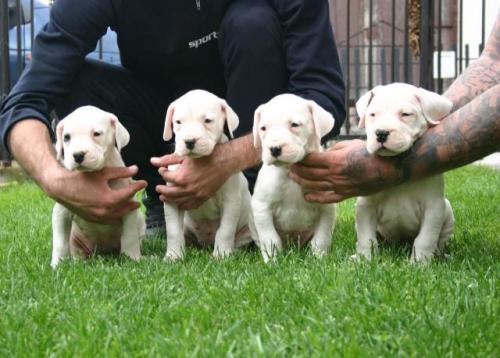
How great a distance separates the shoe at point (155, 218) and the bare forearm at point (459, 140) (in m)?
1.89

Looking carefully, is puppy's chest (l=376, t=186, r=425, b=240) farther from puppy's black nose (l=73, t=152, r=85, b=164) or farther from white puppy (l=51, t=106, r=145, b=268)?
puppy's black nose (l=73, t=152, r=85, b=164)

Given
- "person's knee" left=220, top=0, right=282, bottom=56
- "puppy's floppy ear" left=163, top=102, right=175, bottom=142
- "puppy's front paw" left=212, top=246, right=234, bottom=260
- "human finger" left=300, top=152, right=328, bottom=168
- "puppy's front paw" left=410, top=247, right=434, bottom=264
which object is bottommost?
"puppy's front paw" left=212, top=246, right=234, bottom=260

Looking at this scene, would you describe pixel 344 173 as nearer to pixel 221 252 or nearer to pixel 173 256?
pixel 221 252

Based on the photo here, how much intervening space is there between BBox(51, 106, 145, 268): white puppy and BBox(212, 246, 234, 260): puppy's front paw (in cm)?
37

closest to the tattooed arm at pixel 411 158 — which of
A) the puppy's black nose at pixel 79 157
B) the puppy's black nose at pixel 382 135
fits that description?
the puppy's black nose at pixel 382 135

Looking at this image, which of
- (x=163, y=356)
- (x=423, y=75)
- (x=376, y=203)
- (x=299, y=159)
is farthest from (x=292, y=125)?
(x=423, y=75)

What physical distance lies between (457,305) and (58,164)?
2.05 m

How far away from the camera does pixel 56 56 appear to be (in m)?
4.12

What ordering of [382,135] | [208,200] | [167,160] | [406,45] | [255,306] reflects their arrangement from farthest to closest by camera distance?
1. [406,45]
2. [208,200]
3. [167,160]
4. [382,135]
5. [255,306]

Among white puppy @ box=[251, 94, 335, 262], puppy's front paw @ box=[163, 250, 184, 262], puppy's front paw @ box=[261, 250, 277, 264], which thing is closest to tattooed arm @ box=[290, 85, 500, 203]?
white puppy @ box=[251, 94, 335, 262]

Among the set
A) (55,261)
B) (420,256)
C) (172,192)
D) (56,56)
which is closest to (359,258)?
(420,256)

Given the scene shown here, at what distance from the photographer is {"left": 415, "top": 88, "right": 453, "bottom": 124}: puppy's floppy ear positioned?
3.37m

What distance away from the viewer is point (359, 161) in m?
3.43

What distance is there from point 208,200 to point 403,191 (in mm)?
990
